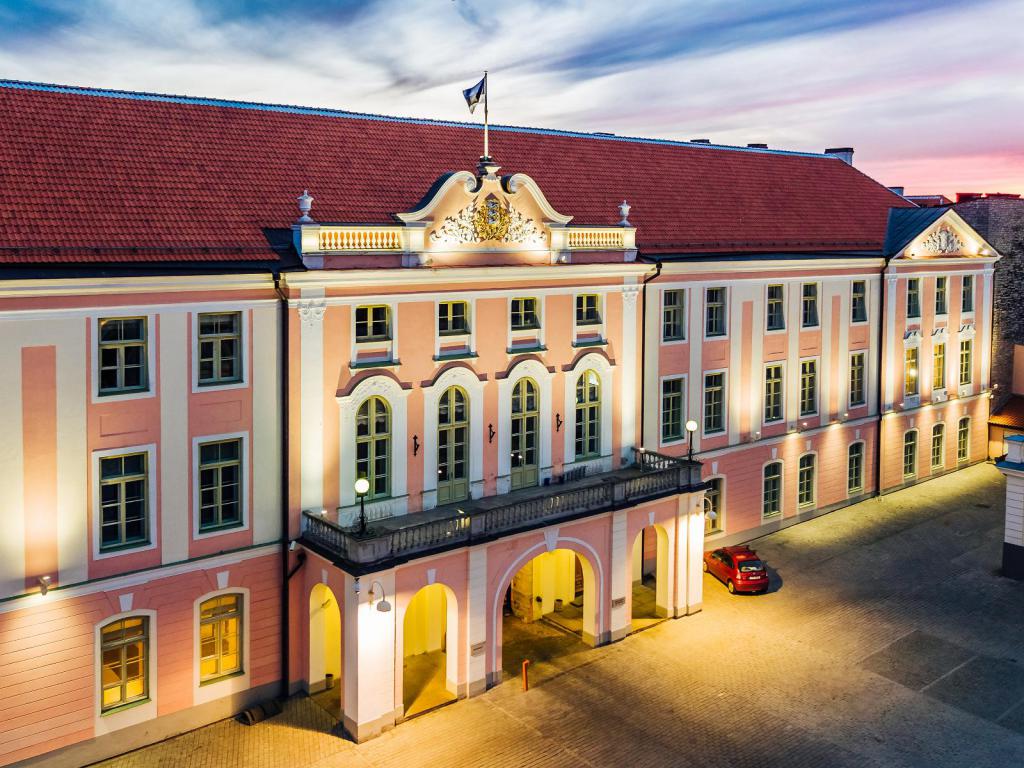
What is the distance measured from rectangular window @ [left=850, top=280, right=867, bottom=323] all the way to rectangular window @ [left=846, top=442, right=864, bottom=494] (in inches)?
→ 203

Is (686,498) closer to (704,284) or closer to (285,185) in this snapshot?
(704,284)

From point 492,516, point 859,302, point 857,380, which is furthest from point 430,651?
point 859,302

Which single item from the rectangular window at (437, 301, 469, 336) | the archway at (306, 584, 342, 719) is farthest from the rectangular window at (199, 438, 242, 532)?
the rectangular window at (437, 301, 469, 336)


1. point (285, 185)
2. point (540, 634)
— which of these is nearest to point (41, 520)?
point (285, 185)

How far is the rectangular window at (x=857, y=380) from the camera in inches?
1583

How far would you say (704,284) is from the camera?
33.4 meters

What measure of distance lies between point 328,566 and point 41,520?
6306mm

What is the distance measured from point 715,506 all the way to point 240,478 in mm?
18104

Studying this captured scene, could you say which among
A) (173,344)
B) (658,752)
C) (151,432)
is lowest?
(658,752)

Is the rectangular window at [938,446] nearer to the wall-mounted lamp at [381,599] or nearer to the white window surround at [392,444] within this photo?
the white window surround at [392,444]

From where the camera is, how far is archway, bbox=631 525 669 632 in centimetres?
2966

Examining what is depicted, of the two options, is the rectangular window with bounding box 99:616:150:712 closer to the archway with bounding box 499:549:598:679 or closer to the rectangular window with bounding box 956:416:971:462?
the archway with bounding box 499:549:598:679

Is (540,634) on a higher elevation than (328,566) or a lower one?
lower

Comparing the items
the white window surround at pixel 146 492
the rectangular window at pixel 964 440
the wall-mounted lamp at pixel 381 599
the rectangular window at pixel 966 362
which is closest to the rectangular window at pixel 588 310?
the wall-mounted lamp at pixel 381 599
